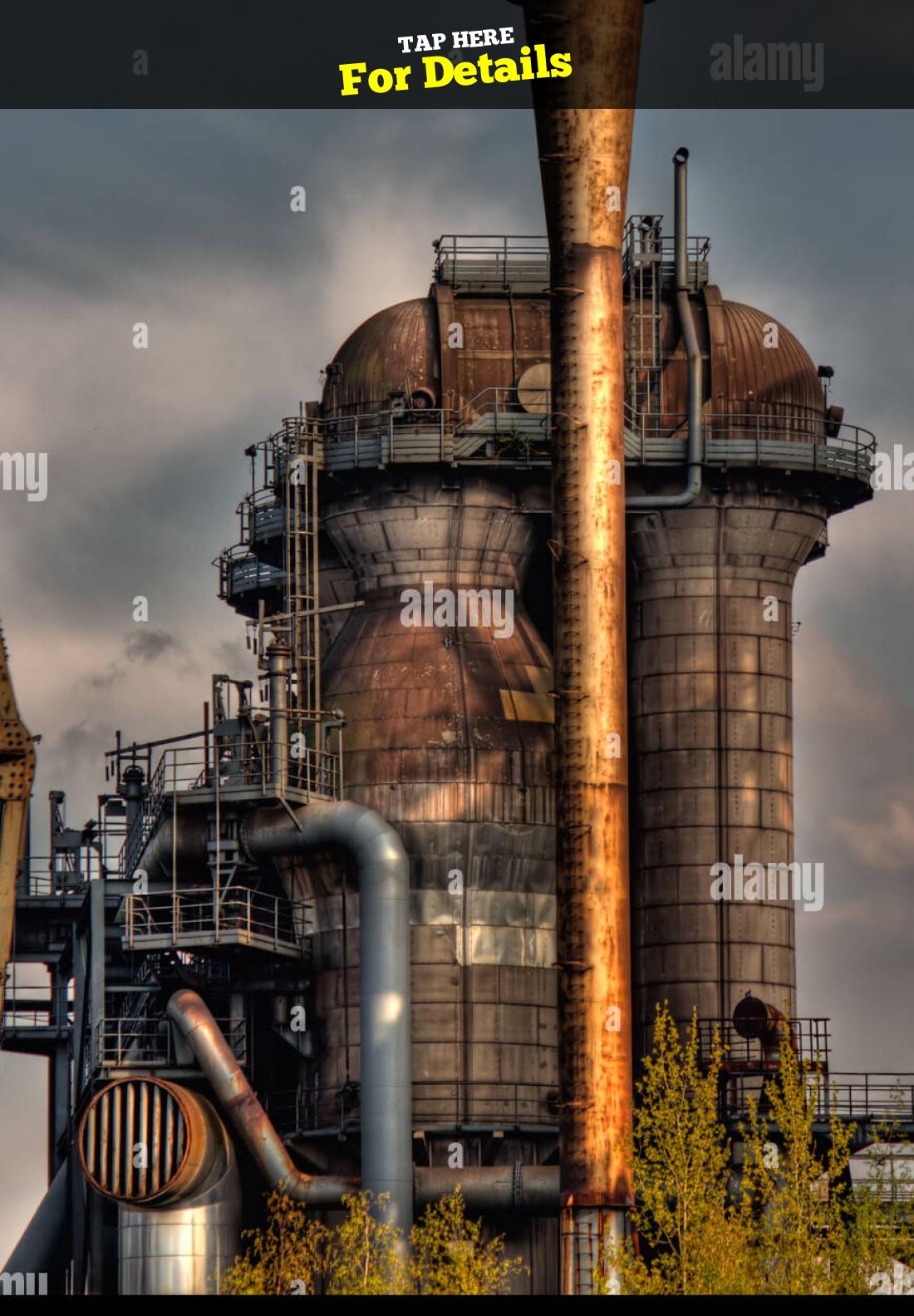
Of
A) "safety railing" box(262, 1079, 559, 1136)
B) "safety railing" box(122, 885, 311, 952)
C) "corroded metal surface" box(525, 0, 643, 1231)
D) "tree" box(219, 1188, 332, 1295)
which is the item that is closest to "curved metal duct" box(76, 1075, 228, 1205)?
"tree" box(219, 1188, 332, 1295)

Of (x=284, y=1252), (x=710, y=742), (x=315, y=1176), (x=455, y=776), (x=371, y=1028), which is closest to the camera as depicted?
(x=284, y=1252)

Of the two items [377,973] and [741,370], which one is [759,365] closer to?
[741,370]

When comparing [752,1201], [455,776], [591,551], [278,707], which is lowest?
[752,1201]

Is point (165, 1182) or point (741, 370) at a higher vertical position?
point (741, 370)

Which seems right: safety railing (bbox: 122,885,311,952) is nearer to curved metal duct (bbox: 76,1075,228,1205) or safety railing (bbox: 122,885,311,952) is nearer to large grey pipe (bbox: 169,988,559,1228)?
large grey pipe (bbox: 169,988,559,1228)

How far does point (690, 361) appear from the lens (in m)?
71.5

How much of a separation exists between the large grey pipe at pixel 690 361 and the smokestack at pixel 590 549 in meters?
7.00

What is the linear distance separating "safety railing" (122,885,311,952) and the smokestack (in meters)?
8.66

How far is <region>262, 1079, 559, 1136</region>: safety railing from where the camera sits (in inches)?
2635

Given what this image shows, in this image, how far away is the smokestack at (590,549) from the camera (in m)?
60.7
